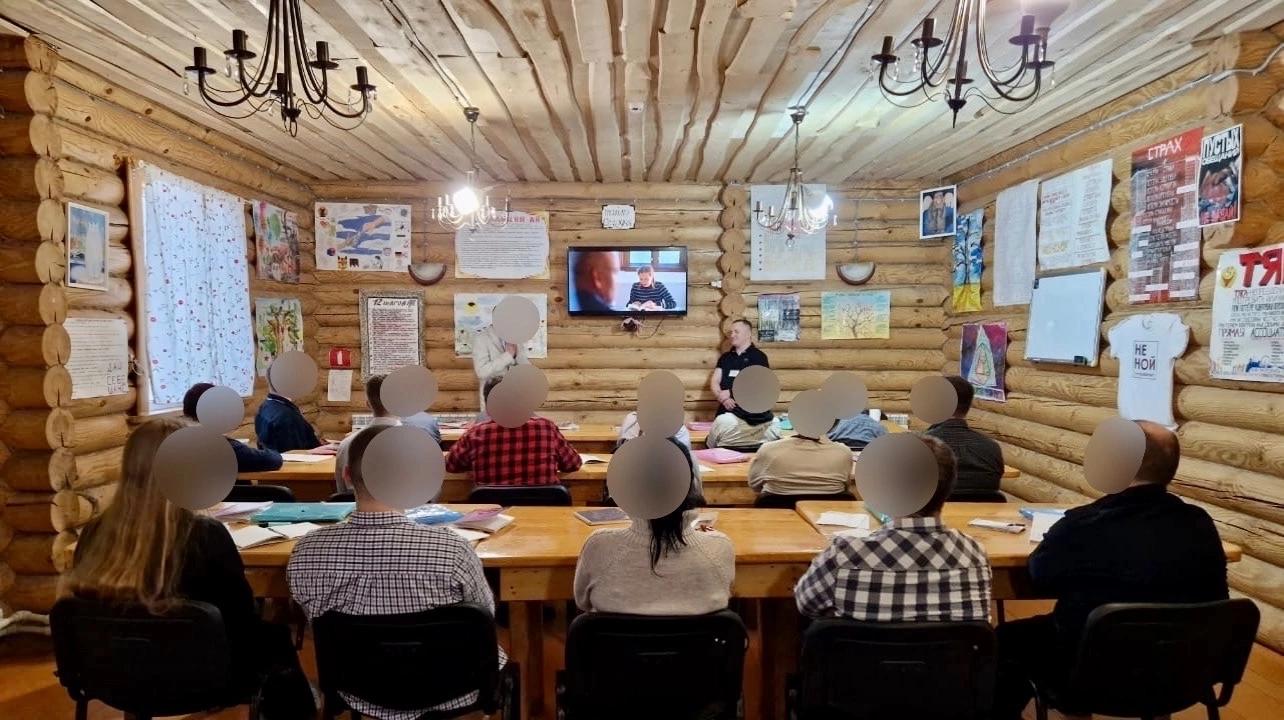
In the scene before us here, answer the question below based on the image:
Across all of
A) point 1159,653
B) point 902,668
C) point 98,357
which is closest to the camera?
point 902,668

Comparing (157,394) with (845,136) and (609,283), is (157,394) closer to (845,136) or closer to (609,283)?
(609,283)

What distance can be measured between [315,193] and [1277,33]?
23.6ft

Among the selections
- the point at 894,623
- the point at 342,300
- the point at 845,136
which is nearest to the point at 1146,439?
the point at 894,623

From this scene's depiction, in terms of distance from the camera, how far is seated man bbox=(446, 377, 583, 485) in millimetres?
3639

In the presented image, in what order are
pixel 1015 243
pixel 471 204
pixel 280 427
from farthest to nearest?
pixel 1015 243 < pixel 471 204 < pixel 280 427

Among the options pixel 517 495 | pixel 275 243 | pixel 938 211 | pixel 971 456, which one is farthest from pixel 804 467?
pixel 275 243

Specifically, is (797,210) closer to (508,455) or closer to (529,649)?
(508,455)

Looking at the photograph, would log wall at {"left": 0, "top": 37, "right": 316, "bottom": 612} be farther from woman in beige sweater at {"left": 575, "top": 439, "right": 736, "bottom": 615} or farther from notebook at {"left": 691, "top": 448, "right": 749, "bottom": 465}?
notebook at {"left": 691, "top": 448, "right": 749, "bottom": 465}

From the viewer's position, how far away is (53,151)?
3.67 meters

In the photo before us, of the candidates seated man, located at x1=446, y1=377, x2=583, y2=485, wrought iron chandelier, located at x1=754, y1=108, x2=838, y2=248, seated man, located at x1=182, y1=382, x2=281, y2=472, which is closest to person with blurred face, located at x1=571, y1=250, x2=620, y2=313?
wrought iron chandelier, located at x1=754, y1=108, x2=838, y2=248

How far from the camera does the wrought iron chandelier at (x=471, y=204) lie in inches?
199

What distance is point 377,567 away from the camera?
1964mm

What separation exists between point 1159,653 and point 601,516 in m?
1.86

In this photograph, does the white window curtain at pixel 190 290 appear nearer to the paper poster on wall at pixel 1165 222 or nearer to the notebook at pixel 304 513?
the notebook at pixel 304 513
